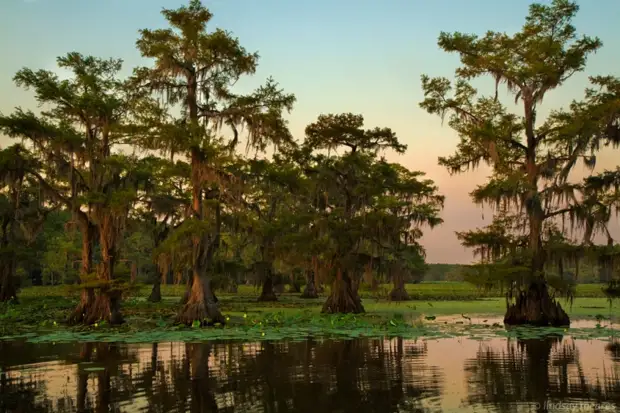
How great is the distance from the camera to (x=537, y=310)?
22.3 metres

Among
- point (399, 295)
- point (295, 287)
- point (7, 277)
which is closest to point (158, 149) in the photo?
point (7, 277)

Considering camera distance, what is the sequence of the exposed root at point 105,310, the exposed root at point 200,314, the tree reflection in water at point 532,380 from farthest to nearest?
the exposed root at point 105,310 → the exposed root at point 200,314 → the tree reflection in water at point 532,380

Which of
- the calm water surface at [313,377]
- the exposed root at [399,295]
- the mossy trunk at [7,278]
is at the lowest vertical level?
the exposed root at [399,295]

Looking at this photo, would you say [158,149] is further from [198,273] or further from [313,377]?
[313,377]

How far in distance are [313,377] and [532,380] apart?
155 inches

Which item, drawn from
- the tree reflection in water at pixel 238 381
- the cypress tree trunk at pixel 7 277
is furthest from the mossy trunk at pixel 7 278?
the tree reflection in water at pixel 238 381

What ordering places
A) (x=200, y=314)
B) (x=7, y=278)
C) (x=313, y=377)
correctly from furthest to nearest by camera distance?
(x=7, y=278)
(x=200, y=314)
(x=313, y=377)

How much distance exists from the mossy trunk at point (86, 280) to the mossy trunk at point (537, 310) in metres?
17.1

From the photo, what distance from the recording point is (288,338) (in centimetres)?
1736

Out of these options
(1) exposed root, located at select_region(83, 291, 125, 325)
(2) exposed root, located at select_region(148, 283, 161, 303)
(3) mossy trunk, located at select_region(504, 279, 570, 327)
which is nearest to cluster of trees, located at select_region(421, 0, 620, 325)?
(3) mossy trunk, located at select_region(504, 279, 570, 327)

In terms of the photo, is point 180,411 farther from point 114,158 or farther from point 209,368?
point 114,158

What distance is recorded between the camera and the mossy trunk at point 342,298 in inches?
1176

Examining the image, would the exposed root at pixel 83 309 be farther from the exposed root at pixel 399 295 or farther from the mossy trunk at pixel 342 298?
the exposed root at pixel 399 295

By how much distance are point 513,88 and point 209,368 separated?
1856cm
